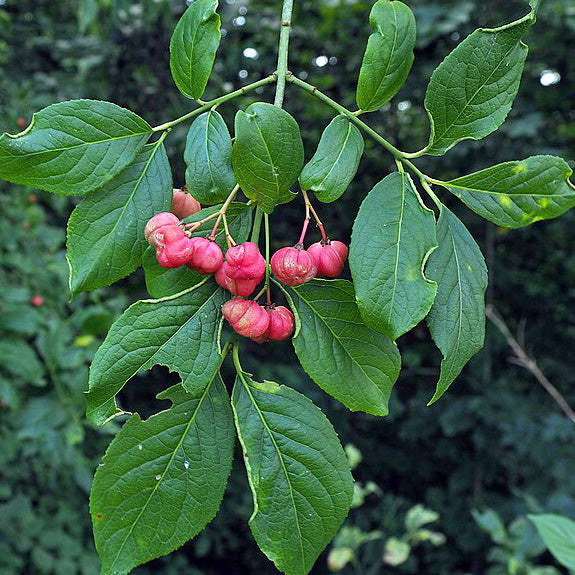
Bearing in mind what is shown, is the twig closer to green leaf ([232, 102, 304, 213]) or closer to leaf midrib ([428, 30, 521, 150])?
leaf midrib ([428, 30, 521, 150])

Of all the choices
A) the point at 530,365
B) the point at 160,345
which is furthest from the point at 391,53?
the point at 530,365

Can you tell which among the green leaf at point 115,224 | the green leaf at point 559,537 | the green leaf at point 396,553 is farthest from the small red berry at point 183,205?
the green leaf at point 396,553

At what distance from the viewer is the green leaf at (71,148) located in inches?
25.3

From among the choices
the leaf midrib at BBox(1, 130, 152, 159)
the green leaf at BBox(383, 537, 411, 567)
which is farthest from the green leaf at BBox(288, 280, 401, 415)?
the green leaf at BBox(383, 537, 411, 567)

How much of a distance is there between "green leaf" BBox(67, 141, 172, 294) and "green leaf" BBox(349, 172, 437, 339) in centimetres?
21

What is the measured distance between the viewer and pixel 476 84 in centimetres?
66

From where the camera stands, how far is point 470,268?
657 millimetres

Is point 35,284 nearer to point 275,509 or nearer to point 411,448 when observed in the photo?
point 275,509

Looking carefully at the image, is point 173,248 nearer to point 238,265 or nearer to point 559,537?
point 238,265

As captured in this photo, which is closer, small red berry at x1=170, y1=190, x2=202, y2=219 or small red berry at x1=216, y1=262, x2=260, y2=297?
small red berry at x1=216, y1=262, x2=260, y2=297

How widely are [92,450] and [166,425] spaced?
1959 mm

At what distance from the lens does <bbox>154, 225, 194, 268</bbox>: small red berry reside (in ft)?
1.98

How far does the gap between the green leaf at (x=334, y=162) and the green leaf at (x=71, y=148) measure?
7.2 inches

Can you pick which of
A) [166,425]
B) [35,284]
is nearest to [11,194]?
[35,284]
